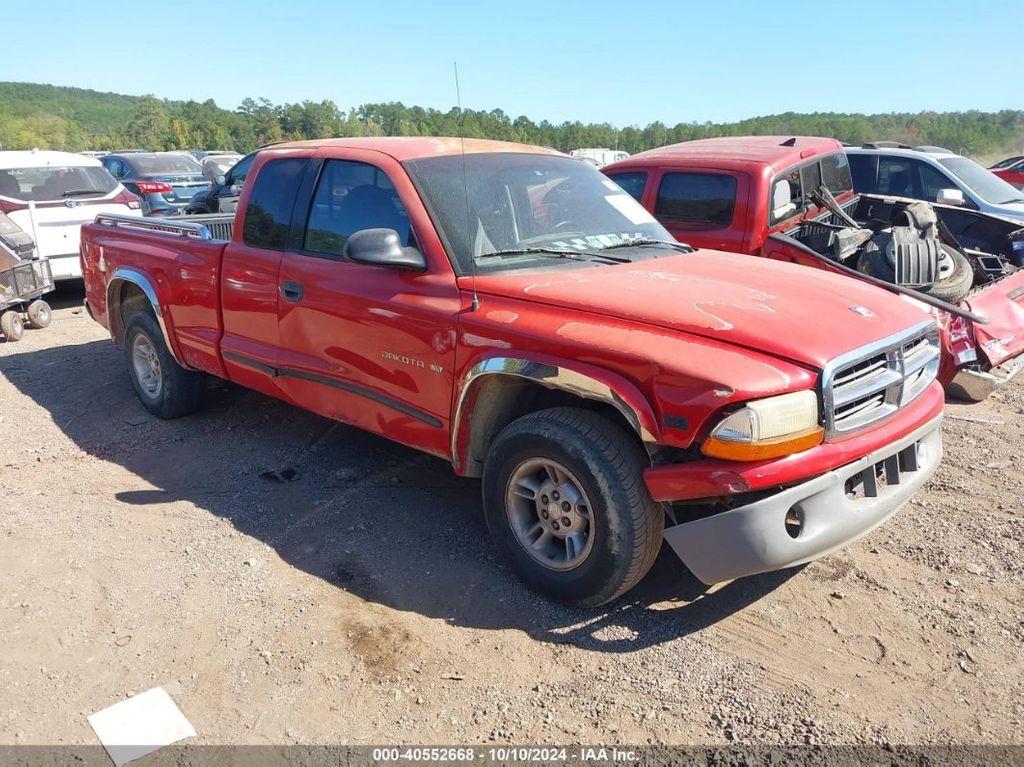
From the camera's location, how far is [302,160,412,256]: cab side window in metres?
3.97

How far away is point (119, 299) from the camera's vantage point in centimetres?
620

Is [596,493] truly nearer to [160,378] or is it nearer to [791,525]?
[791,525]

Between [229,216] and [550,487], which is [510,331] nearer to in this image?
[550,487]

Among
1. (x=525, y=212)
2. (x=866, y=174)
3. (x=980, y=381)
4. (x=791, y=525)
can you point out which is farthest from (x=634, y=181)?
(x=791, y=525)

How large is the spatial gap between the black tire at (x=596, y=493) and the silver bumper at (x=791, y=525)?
16 centimetres

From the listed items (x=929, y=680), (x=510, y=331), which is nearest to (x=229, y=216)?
(x=510, y=331)

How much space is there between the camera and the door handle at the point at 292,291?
14.2 feet

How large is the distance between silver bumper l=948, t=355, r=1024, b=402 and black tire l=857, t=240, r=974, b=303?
1.91ft

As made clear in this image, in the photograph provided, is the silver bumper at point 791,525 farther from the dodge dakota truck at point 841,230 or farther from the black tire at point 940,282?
the black tire at point 940,282

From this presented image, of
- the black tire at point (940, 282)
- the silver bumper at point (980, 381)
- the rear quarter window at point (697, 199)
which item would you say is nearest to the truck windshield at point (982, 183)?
the black tire at point (940, 282)

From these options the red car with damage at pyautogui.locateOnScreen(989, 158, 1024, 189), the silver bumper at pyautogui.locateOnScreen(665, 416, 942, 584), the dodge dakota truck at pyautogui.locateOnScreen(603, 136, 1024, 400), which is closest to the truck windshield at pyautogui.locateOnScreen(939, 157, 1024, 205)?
the dodge dakota truck at pyautogui.locateOnScreen(603, 136, 1024, 400)

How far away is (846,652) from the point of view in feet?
10.3

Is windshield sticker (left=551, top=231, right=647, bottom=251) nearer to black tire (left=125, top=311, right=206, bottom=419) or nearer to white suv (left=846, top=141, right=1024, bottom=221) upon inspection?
black tire (left=125, top=311, right=206, bottom=419)

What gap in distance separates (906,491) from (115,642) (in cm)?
336
